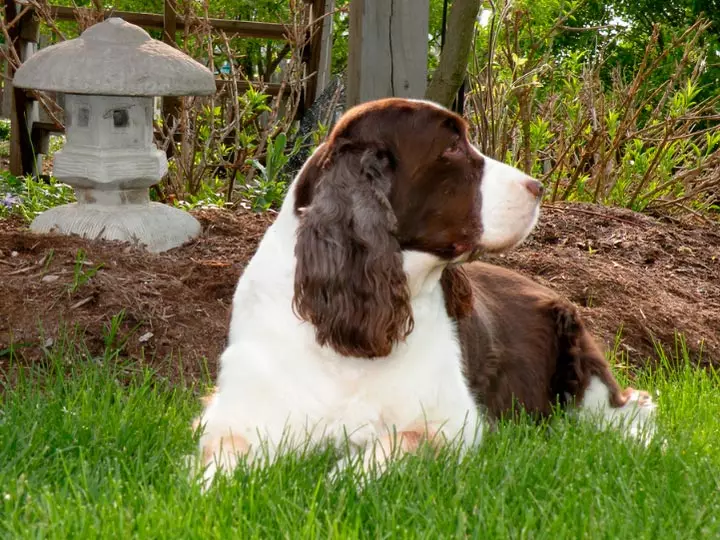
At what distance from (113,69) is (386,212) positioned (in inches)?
100

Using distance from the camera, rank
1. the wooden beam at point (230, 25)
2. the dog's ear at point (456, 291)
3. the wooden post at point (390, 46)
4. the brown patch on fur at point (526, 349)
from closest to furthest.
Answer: the dog's ear at point (456, 291), the brown patch on fur at point (526, 349), the wooden post at point (390, 46), the wooden beam at point (230, 25)

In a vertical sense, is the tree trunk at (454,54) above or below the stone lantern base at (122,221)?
above

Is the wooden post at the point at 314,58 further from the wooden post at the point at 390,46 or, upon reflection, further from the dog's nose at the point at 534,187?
the dog's nose at the point at 534,187

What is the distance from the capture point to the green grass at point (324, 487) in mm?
2506

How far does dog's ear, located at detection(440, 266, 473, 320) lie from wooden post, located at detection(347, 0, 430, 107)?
5.38ft

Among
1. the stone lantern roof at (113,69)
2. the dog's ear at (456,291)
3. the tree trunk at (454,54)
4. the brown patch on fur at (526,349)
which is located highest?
the tree trunk at (454,54)

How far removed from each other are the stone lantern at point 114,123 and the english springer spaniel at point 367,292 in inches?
83.1

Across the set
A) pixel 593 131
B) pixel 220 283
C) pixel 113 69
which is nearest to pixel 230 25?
pixel 593 131

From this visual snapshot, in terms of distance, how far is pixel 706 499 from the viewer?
2812 mm

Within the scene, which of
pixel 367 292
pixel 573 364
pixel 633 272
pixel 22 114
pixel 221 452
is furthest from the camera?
pixel 22 114

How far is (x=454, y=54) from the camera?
501 centimetres

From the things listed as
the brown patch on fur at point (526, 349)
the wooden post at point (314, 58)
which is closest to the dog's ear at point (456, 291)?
the brown patch on fur at point (526, 349)

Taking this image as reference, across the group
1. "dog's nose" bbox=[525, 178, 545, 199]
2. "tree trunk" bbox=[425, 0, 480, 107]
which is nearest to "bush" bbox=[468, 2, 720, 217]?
"tree trunk" bbox=[425, 0, 480, 107]

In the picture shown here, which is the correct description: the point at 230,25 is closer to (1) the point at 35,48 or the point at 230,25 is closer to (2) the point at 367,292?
(1) the point at 35,48
